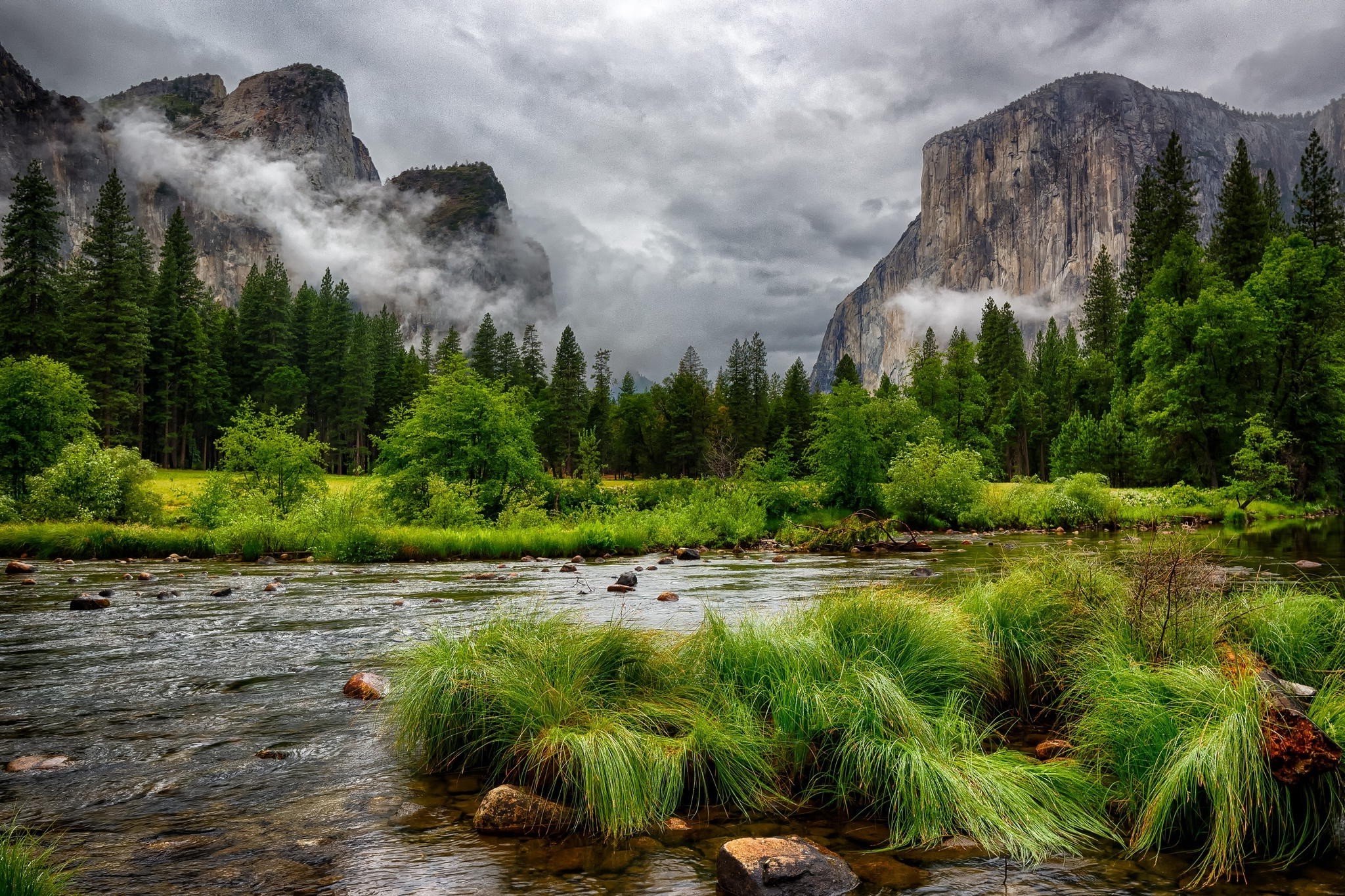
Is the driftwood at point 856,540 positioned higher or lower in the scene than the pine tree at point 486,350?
lower

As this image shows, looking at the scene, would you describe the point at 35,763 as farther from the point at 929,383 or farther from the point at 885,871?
the point at 929,383

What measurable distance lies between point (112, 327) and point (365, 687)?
208ft

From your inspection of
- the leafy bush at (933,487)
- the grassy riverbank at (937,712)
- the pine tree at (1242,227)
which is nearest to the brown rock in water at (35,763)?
the grassy riverbank at (937,712)

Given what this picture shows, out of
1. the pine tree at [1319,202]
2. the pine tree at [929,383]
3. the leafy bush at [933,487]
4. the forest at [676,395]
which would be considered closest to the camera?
the forest at [676,395]

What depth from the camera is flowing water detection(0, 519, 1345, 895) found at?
3877 mm

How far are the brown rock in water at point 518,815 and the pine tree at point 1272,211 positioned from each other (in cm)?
6600

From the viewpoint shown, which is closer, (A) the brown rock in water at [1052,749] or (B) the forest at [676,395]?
Result: (A) the brown rock in water at [1052,749]

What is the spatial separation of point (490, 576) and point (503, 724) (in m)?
13.0

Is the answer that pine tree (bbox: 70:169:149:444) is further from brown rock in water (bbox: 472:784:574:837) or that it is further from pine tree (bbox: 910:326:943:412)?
pine tree (bbox: 910:326:943:412)

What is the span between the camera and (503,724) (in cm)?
538

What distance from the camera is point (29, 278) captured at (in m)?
51.2

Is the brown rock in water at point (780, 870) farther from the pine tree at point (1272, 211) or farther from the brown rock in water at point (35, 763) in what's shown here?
the pine tree at point (1272, 211)

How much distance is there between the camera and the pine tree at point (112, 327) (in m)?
53.8

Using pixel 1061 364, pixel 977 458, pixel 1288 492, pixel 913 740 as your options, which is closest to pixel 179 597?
pixel 913 740
